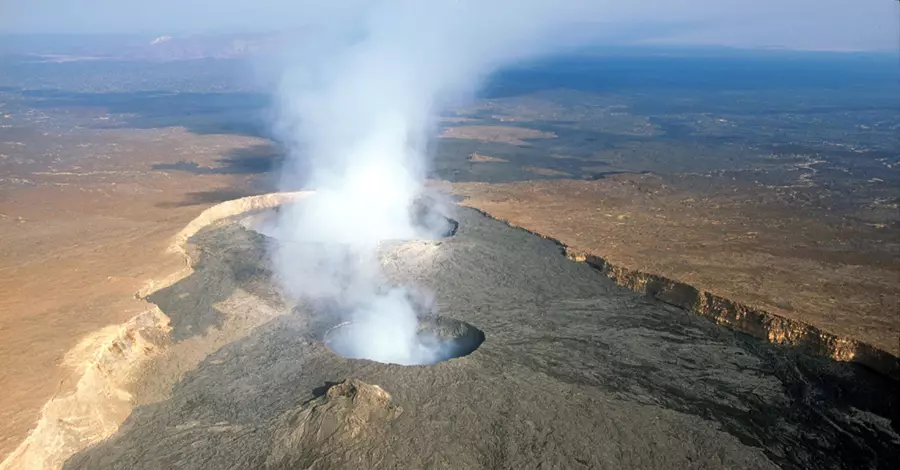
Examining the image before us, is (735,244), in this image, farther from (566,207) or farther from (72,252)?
(72,252)

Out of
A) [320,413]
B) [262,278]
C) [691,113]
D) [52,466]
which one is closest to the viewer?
[52,466]

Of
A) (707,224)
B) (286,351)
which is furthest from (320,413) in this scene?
(707,224)

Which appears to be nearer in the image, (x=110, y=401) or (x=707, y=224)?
(x=110, y=401)

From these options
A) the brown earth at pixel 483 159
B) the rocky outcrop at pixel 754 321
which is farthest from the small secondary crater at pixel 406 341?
the brown earth at pixel 483 159

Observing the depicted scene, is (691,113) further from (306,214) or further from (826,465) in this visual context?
(826,465)

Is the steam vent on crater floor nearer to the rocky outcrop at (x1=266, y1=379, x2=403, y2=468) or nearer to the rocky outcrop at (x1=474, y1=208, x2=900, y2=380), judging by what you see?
the rocky outcrop at (x1=266, y1=379, x2=403, y2=468)

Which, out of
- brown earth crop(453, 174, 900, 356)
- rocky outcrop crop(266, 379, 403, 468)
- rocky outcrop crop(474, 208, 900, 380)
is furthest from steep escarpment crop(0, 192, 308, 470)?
brown earth crop(453, 174, 900, 356)

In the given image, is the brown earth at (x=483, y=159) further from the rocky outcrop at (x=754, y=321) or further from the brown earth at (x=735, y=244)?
the rocky outcrop at (x=754, y=321)
